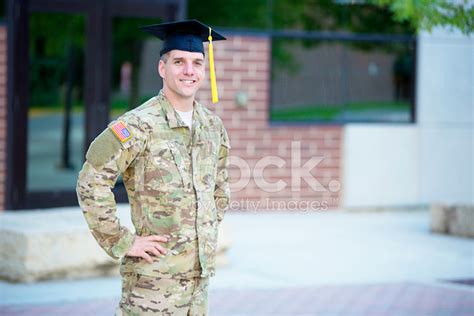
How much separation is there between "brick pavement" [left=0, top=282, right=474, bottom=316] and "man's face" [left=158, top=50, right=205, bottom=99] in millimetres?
3140

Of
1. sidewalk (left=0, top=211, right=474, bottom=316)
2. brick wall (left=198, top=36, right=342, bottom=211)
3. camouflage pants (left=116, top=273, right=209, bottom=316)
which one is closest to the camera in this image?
camouflage pants (left=116, top=273, right=209, bottom=316)

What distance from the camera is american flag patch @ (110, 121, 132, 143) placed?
3885 mm

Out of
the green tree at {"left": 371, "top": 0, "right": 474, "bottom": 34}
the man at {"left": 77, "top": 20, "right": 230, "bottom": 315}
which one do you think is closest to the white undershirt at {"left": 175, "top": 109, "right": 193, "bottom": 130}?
the man at {"left": 77, "top": 20, "right": 230, "bottom": 315}

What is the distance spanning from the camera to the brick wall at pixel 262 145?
1255cm

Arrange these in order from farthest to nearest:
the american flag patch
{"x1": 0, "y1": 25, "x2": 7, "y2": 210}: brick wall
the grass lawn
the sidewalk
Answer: the grass lawn, {"x1": 0, "y1": 25, "x2": 7, "y2": 210}: brick wall, the sidewalk, the american flag patch

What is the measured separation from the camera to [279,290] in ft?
25.7

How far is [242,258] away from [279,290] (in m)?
1.51

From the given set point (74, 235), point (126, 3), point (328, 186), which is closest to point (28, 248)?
point (74, 235)

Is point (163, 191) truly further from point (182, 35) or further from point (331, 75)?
point (331, 75)

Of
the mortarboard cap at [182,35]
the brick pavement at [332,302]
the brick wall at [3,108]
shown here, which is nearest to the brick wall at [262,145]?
the brick wall at [3,108]

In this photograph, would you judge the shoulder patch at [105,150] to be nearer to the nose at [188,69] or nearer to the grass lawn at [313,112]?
the nose at [188,69]

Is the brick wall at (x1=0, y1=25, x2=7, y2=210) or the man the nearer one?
the man

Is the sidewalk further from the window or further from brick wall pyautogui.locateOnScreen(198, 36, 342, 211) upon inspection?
the window

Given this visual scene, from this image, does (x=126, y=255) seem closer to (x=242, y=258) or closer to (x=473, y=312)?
(x=473, y=312)
